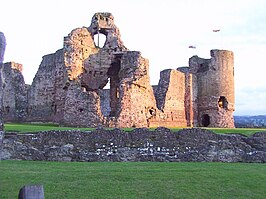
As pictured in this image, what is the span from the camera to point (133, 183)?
910 centimetres

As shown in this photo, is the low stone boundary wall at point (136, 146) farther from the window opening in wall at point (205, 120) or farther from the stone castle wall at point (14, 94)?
the window opening in wall at point (205, 120)

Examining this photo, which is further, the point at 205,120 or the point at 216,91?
the point at 205,120

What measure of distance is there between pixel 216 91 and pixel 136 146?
2281 centimetres

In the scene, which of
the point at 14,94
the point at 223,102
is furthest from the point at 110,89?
the point at 223,102

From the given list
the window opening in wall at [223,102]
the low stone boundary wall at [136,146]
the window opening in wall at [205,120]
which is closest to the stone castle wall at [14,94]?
the window opening in wall at [205,120]

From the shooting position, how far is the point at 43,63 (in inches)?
1146

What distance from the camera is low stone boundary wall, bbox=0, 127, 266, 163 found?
45.9 feet

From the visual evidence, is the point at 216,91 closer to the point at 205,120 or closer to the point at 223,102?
the point at 223,102

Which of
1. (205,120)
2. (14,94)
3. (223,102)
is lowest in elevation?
(205,120)

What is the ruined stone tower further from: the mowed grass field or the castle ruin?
the mowed grass field

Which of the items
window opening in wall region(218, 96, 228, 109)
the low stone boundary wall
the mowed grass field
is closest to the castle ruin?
window opening in wall region(218, 96, 228, 109)

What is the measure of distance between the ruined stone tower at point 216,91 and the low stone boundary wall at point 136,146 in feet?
68.5

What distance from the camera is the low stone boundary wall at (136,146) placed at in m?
14.0

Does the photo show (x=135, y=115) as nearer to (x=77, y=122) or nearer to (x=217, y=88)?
(x=77, y=122)
